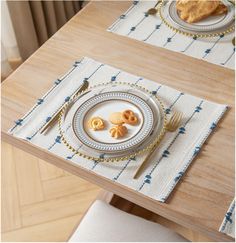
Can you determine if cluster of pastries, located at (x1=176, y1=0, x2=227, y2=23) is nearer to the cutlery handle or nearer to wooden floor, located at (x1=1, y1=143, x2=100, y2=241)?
the cutlery handle

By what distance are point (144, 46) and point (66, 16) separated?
1.11m

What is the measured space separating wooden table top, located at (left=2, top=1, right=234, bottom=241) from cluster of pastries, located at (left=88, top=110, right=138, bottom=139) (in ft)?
0.33

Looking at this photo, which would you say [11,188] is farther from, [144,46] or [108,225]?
[144,46]

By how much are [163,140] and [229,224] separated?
219 millimetres

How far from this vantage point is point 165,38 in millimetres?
1146

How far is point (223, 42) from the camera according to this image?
112 cm

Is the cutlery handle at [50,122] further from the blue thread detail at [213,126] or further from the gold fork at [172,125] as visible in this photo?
the blue thread detail at [213,126]

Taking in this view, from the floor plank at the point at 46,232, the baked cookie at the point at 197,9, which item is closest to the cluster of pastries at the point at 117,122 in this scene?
the baked cookie at the point at 197,9

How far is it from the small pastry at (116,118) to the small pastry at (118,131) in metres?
0.02

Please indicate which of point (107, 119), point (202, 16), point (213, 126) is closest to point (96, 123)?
point (107, 119)

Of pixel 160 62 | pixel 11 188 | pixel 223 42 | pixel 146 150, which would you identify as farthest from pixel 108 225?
pixel 11 188

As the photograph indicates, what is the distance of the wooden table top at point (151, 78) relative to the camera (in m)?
0.82

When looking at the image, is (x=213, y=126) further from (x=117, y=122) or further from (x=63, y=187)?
(x=63, y=187)

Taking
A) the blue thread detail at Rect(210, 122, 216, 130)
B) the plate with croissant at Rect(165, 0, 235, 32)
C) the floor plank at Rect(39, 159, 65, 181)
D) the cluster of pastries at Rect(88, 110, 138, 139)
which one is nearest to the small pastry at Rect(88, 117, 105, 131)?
the cluster of pastries at Rect(88, 110, 138, 139)
